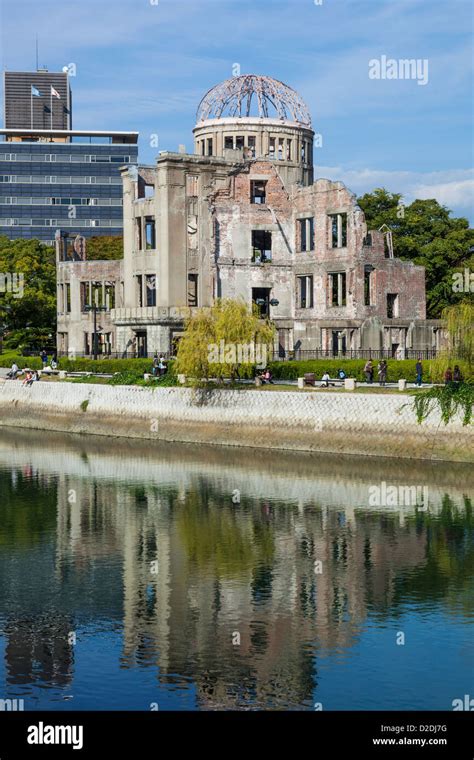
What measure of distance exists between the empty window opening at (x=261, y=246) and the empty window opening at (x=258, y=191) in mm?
2472

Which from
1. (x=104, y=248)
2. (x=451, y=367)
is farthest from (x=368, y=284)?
(x=104, y=248)

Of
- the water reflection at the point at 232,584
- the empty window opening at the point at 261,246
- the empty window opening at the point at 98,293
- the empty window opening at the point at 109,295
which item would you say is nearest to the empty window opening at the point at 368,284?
the empty window opening at the point at 261,246

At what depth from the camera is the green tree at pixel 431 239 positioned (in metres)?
94.1

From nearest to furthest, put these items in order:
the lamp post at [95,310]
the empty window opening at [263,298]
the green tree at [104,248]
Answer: the empty window opening at [263,298] → the lamp post at [95,310] → the green tree at [104,248]

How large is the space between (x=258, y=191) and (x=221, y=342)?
2403 centimetres

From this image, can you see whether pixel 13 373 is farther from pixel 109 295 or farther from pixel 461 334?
pixel 461 334

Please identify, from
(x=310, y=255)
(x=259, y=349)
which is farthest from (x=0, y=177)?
(x=259, y=349)

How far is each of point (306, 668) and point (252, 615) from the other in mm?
4625

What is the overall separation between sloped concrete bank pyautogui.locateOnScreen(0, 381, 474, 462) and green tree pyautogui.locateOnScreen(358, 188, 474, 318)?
32.2 meters

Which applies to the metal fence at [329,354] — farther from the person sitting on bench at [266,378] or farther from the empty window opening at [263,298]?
the person sitting on bench at [266,378]

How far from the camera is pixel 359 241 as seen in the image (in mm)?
79938

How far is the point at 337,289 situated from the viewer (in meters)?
82.7
